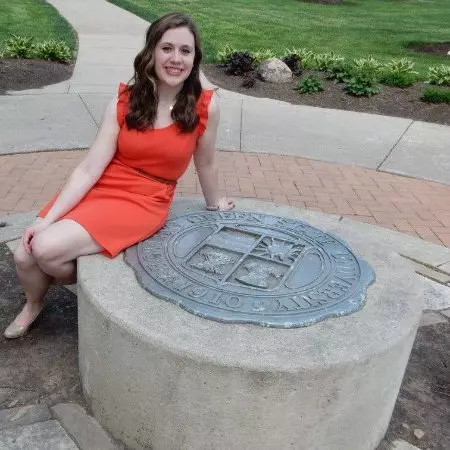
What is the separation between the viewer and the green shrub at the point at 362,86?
875 cm

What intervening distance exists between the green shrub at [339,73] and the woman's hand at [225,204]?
608cm

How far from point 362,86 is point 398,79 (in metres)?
0.86

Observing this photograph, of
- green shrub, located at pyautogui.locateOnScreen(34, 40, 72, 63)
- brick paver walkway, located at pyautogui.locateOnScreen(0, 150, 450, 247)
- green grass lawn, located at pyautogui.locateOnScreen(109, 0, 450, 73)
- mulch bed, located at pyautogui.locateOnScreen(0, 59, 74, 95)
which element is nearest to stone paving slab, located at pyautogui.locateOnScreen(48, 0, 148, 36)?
green grass lawn, located at pyautogui.locateOnScreen(109, 0, 450, 73)

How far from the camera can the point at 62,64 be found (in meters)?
9.67

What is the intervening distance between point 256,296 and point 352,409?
585 mm

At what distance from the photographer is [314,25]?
648 inches

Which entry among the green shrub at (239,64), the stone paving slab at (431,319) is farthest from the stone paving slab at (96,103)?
the stone paving slab at (431,319)

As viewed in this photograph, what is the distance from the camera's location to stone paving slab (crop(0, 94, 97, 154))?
6.26 m

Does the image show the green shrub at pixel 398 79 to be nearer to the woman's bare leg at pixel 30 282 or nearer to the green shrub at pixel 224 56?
the green shrub at pixel 224 56

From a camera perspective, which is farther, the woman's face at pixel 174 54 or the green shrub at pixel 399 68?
the green shrub at pixel 399 68

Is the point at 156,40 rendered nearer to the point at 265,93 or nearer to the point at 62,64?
the point at 265,93

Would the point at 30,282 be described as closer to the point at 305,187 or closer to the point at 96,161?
the point at 96,161

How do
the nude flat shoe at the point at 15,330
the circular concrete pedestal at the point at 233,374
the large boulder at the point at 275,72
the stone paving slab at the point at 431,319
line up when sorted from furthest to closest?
the large boulder at the point at 275,72 < the stone paving slab at the point at 431,319 < the nude flat shoe at the point at 15,330 < the circular concrete pedestal at the point at 233,374

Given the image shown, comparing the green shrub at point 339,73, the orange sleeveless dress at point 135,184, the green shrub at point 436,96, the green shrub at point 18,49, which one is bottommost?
the green shrub at point 18,49
